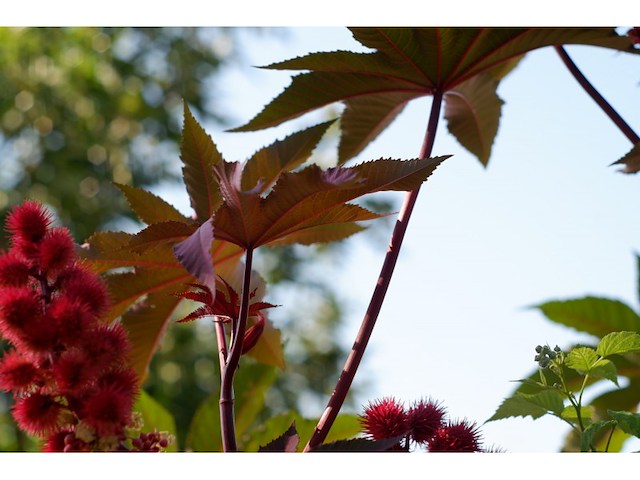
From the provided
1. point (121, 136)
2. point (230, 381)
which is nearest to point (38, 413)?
point (230, 381)

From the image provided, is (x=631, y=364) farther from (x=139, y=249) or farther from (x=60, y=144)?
(x=60, y=144)

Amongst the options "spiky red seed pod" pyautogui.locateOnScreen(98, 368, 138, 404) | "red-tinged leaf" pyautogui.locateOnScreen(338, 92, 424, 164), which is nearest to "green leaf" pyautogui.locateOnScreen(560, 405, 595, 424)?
"spiky red seed pod" pyautogui.locateOnScreen(98, 368, 138, 404)

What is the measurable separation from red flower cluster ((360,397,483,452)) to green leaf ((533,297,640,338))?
2.01 feet

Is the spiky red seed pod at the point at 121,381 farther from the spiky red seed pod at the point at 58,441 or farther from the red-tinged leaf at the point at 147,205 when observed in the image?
the red-tinged leaf at the point at 147,205

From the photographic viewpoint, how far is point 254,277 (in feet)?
2.93

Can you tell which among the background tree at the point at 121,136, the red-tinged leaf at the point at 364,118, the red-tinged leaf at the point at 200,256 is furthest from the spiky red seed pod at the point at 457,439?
the background tree at the point at 121,136

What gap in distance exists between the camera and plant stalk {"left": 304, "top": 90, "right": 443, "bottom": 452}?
0.60 m

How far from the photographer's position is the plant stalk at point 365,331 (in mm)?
601

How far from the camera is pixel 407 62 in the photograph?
2.88ft

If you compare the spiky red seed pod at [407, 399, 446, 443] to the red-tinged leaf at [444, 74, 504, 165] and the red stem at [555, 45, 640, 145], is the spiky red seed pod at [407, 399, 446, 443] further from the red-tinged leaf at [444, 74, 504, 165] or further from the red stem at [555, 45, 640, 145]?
the red-tinged leaf at [444, 74, 504, 165]

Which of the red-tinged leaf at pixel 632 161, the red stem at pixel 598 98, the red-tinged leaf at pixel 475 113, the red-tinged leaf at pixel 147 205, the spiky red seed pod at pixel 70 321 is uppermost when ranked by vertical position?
the red-tinged leaf at pixel 475 113

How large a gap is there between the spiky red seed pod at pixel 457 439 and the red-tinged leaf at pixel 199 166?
302 mm

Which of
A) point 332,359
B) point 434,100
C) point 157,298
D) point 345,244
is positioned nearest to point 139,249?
point 157,298

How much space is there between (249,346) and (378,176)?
0.53 feet
